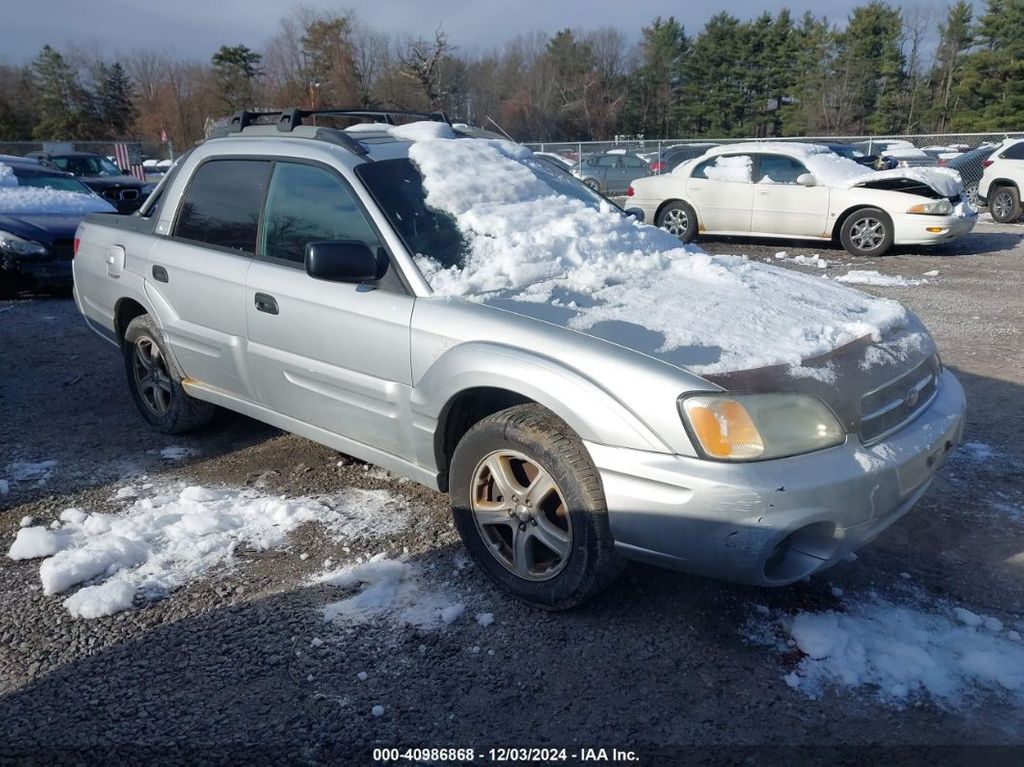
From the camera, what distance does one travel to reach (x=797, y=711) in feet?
8.18

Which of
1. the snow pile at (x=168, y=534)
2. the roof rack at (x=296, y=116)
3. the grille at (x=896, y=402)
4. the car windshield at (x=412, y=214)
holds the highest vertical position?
the roof rack at (x=296, y=116)

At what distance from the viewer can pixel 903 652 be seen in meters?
2.71

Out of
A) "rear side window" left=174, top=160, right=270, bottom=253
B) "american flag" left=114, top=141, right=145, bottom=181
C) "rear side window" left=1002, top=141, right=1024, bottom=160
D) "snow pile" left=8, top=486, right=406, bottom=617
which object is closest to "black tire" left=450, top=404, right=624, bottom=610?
"snow pile" left=8, top=486, right=406, bottom=617

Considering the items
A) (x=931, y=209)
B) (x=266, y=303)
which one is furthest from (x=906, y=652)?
(x=931, y=209)

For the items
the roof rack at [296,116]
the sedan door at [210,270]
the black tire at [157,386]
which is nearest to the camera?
the sedan door at [210,270]

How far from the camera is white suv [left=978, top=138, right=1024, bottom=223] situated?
1474cm

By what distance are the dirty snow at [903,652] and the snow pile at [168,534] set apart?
187cm

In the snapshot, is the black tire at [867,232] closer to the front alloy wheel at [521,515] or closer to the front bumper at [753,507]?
the front bumper at [753,507]

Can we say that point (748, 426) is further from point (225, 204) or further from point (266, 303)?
point (225, 204)

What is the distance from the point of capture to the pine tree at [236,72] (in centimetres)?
5309

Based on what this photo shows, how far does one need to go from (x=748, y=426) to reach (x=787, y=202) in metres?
10.5

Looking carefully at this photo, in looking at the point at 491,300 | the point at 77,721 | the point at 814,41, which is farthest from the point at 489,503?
the point at 814,41

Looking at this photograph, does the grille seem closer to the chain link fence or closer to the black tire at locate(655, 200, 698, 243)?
the black tire at locate(655, 200, 698, 243)

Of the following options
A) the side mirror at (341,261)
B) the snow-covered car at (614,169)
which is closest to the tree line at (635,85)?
the snow-covered car at (614,169)
